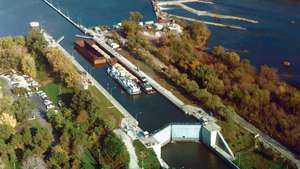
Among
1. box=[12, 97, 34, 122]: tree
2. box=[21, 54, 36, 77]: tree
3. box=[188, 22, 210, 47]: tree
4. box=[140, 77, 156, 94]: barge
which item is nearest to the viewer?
box=[12, 97, 34, 122]: tree

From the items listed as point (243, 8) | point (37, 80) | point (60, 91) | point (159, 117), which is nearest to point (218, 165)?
point (159, 117)

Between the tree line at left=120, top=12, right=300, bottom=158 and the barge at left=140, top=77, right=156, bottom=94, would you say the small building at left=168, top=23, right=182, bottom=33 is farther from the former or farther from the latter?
the barge at left=140, top=77, right=156, bottom=94

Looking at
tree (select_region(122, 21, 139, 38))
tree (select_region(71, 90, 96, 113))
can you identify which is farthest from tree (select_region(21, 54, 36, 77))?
tree (select_region(122, 21, 139, 38))

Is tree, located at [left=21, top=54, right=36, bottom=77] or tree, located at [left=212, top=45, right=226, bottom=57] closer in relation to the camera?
tree, located at [left=21, top=54, right=36, bottom=77]

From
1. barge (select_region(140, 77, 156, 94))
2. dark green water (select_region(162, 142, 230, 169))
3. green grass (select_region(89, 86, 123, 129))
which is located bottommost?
dark green water (select_region(162, 142, 230, 169))

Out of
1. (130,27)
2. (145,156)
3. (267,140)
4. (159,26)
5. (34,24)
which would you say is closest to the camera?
(145,156)

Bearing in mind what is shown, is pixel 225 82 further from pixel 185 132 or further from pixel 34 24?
pixel 34 24

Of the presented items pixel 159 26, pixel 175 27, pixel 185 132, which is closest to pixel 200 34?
pixel 175 27
